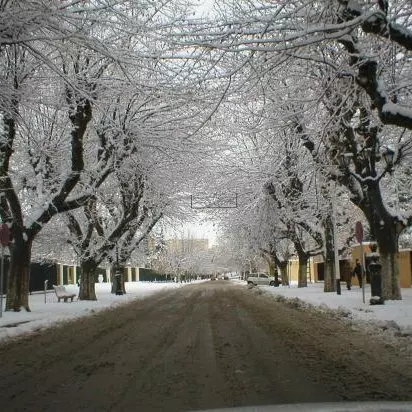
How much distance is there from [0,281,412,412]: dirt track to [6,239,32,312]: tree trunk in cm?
524

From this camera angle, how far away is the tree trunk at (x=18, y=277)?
18141mm

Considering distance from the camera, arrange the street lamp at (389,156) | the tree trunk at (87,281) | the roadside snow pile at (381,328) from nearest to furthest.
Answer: the roadside snow pile at (381,328)
the street lamp at (389,156)
the tree trunk at (87,281)

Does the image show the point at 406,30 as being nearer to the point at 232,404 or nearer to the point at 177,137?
the point at 232,404

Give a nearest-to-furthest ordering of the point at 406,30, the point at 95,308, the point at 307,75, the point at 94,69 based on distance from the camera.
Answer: the point at 406,30 → the point at 307,75 → the point at 94,69 → the point at 95,308

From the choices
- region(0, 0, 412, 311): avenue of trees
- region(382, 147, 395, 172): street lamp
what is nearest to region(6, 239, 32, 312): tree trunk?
region(0, 0, 412, 311): avenue of trees

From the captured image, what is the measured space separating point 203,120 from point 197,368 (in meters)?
10.8

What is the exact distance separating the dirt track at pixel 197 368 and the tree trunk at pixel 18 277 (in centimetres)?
524

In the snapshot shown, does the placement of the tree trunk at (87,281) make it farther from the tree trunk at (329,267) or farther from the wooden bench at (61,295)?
the tree trunk at (329,267)

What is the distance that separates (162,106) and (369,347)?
43.6 ft

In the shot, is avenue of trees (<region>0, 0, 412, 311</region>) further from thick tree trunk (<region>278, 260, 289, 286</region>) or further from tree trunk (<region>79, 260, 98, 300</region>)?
thick tree trunk (<region>278, 260, 289, 286</region>)

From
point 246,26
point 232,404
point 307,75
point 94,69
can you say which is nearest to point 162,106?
point 94,69

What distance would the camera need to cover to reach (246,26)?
10.4 m

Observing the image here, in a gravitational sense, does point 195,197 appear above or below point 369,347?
above

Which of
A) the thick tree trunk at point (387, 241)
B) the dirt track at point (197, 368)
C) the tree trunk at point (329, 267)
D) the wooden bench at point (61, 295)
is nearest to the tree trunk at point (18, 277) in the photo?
the dirt track at point (197, 368)
